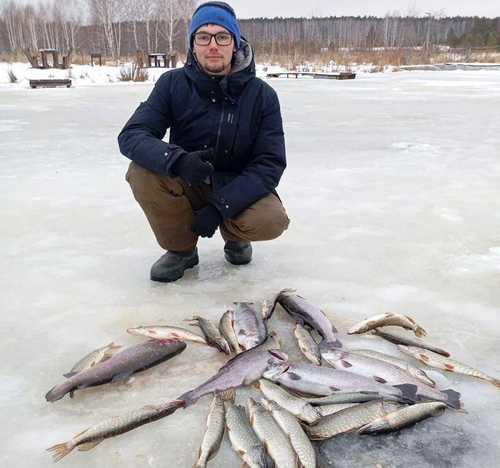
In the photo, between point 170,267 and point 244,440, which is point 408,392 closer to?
point 244,440

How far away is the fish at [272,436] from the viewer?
159 cm

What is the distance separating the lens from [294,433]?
167cm

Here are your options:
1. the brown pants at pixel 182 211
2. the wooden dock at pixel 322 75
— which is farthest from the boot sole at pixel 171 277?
the wooden dock at pixel 322 75

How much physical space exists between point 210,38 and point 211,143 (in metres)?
0.56

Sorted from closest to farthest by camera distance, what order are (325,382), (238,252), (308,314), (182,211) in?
(325,382), (308,314), (182,211), (238,252)

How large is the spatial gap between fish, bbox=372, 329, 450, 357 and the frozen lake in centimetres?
11

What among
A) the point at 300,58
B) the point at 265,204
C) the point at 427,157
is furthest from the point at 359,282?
the point at 300,58

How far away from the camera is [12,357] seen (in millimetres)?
2244

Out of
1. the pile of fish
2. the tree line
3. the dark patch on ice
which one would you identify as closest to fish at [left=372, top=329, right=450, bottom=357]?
the pile of fish

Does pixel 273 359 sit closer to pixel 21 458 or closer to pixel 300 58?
pixel 21 458

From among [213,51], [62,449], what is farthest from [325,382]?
[213,51]

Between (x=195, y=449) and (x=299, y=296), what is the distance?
3.59 feet

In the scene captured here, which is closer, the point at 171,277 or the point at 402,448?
the point at 402,448

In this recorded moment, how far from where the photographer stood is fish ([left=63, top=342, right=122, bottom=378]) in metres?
2.08
